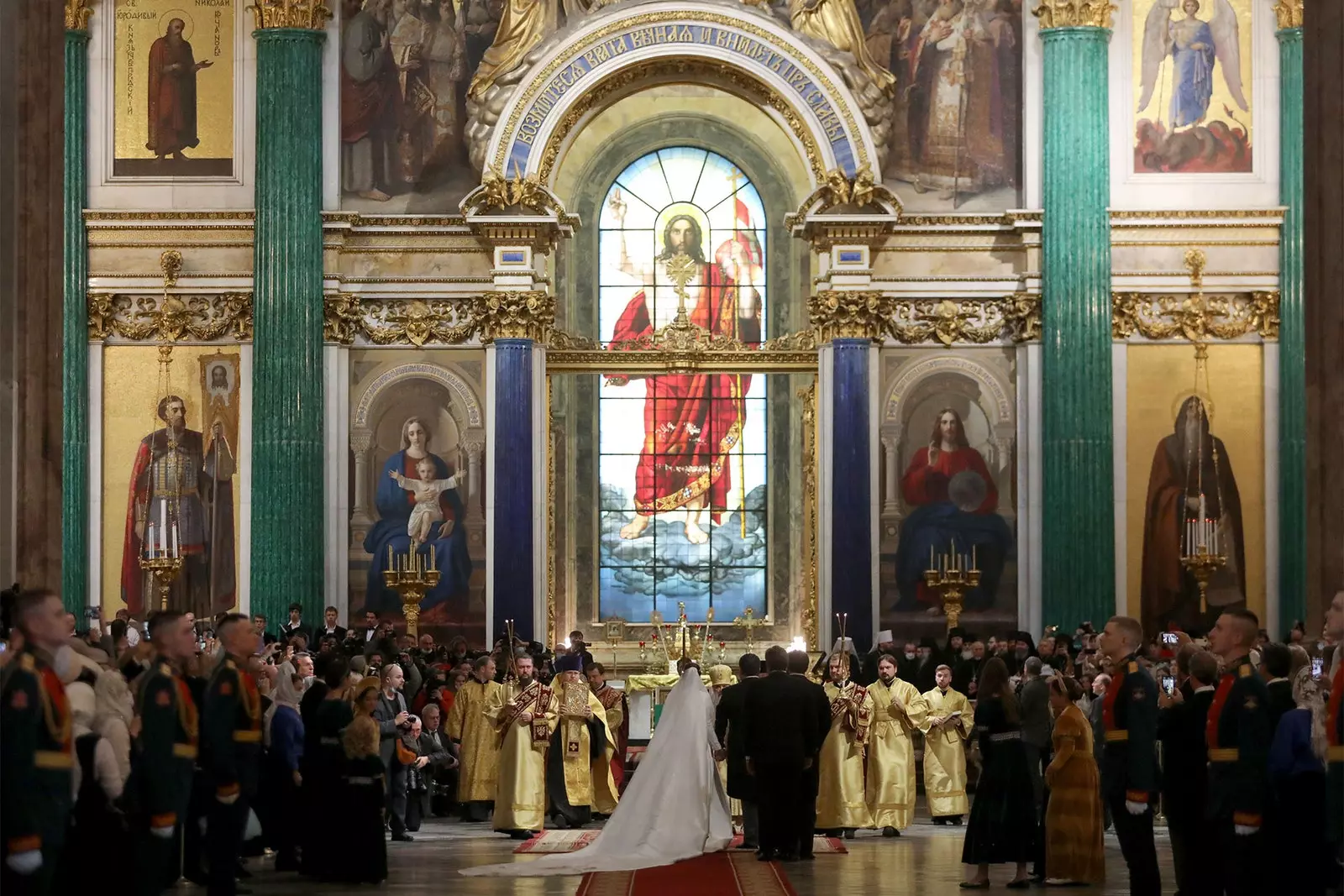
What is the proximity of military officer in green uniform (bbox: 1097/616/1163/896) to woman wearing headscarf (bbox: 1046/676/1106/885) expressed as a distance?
132cm

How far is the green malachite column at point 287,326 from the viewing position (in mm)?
26797

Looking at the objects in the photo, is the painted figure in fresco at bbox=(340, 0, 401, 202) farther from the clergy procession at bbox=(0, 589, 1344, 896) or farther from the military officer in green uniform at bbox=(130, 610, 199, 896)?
the military officer in green uniform at bbox=(130, 610, 199, 896)

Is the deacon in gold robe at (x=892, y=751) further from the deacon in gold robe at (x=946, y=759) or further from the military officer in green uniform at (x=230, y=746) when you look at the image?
the military officer in green uniform at (x=230, y=746)

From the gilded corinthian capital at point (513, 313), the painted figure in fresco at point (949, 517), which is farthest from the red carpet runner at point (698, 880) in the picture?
the gilded corinthian capital at point (513, 313)

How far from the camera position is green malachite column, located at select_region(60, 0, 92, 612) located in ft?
88.3

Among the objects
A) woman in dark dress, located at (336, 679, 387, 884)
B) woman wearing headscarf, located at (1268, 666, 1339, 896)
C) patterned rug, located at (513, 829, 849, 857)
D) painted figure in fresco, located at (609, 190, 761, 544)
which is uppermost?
painted figure in fresco, located at (609, 190, 761, 544)

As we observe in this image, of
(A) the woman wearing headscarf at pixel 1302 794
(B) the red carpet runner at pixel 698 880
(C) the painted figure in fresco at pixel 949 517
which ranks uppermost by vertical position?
(C) the painted figure in fresco at pixel 949 517

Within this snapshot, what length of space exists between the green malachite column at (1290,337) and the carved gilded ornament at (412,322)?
10.2 meters

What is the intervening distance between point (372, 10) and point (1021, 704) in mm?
14402

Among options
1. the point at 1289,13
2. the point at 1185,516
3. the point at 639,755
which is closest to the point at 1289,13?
the point at 1289,13

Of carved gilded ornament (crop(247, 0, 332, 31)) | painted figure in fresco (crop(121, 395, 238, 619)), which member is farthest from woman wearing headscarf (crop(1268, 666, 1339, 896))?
carved gilded ornament (crop(247, 0, 332, 31))

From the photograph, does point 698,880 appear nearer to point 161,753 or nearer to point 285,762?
point 285,762

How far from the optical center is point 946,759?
21875 millimetres

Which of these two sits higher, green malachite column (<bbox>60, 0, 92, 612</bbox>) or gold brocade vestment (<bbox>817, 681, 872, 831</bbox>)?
green malachite column (<bbox>60, 0, 92, 612</bbox>)
